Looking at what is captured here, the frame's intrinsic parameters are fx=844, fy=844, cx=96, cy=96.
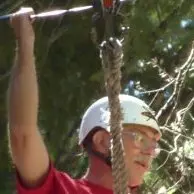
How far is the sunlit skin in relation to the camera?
8.08 feet

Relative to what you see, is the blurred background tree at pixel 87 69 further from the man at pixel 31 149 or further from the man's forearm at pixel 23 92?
the man's forearm at pixel 23 92

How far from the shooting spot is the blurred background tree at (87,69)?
11.7ft

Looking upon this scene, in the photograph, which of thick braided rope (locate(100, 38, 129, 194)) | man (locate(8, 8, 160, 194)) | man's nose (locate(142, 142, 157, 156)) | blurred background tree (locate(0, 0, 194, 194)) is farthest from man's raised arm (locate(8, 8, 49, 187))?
blurred background tree (locate(0, 0, 194, 194))

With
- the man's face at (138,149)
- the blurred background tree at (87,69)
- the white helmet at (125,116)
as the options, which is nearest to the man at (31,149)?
the man's face at (138,149)

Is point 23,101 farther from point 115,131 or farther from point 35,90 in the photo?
point 115,131

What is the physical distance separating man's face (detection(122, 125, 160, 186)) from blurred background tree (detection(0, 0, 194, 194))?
573 millimetres

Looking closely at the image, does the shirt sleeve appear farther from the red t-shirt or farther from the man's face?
the man's face

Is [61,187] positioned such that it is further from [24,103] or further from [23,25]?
[23,25]

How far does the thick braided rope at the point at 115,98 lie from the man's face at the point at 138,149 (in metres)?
0.50

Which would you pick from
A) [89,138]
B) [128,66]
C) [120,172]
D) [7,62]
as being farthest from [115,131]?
[7,62]

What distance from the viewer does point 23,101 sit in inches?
76.0

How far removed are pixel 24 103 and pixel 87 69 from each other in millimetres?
2162

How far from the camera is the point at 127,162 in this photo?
2.46 m

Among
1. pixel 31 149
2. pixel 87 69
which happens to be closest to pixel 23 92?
pixel 31 149
